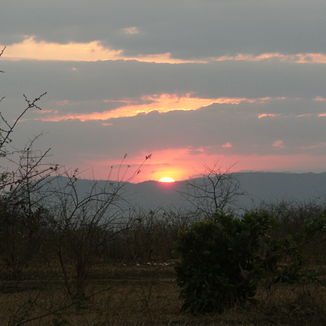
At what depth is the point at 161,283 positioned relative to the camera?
49.6 feet

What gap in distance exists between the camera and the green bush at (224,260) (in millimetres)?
9664

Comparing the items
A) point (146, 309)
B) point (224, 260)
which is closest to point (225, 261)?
point (224, 260)

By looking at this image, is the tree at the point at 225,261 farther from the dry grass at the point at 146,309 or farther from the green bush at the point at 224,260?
the dry grass at the point at 146,309

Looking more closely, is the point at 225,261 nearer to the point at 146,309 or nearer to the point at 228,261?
the point at 228,261

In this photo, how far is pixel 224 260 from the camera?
32.4ft

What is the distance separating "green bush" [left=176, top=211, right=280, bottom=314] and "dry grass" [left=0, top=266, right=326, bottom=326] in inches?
10.5

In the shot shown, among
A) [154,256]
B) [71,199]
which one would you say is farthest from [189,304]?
[154,256]

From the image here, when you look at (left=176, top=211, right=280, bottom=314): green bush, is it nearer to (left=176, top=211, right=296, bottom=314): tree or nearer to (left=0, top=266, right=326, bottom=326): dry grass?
(left=176, top=211, right=296, bottom=314): tree

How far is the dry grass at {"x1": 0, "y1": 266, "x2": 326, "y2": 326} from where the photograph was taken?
904 cm

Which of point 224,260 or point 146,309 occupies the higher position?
point 224,260

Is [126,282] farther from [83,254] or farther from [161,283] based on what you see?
[83,254]

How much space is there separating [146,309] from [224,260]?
1690mm

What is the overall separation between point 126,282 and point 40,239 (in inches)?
98.2

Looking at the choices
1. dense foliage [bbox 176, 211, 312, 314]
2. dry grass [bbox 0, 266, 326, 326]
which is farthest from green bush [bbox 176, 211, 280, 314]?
dry grass [bbox 0, 266, 326, 326]
